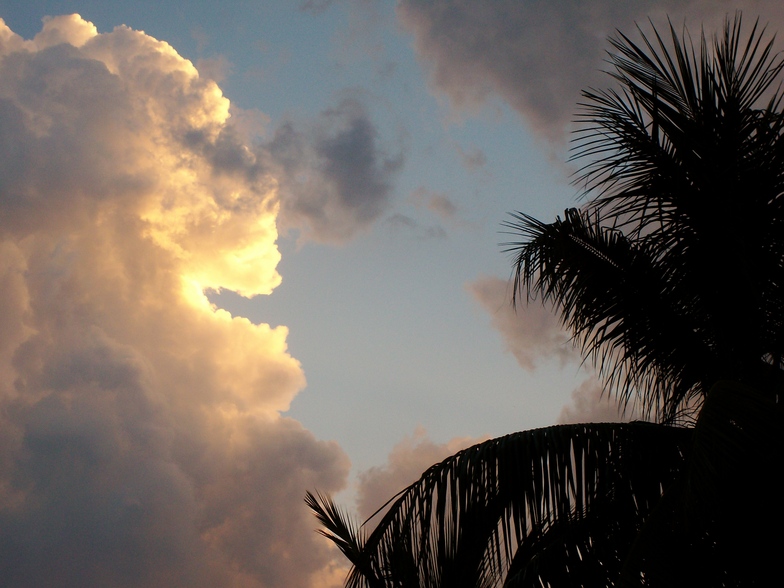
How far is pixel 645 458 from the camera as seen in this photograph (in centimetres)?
553

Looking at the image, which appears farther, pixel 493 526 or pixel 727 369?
pixel 727 369

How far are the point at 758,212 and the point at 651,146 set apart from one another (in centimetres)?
104

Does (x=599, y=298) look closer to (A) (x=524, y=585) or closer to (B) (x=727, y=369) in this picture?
(B) (x=727, y=369)

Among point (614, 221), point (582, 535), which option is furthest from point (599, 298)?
point (582, 535)

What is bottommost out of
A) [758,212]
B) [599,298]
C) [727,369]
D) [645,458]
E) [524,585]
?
[524,585]

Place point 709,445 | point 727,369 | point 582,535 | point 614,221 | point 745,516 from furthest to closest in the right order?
point 614,221, point 727,369, point 582,535, point 745,516, point 709,445

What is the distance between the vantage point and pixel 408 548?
5.65 meters

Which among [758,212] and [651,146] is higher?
[651,146]

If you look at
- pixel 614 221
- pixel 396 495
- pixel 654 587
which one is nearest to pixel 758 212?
pixel 614 221

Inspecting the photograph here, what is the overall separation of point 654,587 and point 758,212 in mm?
3290

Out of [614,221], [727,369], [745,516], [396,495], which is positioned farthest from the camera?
[614,221]

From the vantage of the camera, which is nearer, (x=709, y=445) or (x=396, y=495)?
(x=709, y=445)

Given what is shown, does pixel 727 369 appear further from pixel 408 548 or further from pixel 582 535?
pixel 408 548

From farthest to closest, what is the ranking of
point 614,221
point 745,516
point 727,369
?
point 614,221 < point 727,369 < point 745,516
